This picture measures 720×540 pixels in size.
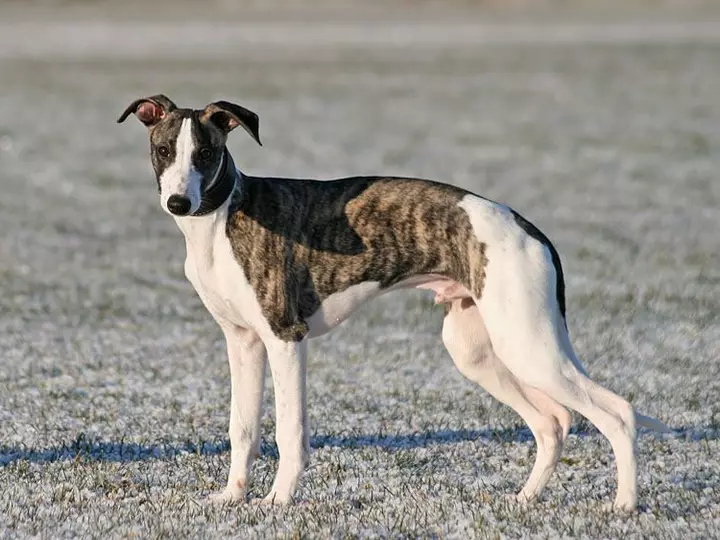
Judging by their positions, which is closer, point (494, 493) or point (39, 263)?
point (494, 493)

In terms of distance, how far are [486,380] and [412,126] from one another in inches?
888

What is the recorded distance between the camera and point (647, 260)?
16469mm

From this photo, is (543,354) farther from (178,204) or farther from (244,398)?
(178,204)

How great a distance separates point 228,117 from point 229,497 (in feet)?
6.68

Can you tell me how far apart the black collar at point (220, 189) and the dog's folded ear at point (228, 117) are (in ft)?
0.48

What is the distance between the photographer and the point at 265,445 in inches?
345

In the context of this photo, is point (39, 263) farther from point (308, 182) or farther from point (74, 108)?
point (74, 108)

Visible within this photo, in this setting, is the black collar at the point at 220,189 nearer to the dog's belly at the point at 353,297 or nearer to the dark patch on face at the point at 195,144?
the dark patch on face at the point at 195,144

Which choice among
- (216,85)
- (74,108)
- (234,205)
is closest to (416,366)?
(234,205)

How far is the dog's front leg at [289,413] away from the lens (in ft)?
23.2

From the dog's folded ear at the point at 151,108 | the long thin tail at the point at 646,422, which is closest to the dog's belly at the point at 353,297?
the long thin tail at the point at 646,422

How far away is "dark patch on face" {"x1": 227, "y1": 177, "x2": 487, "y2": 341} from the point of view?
7.08m

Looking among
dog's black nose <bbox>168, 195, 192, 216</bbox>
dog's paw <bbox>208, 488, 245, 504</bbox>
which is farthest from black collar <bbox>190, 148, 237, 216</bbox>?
dog's paw <bbox>208, 488, 245, 504</bbox>

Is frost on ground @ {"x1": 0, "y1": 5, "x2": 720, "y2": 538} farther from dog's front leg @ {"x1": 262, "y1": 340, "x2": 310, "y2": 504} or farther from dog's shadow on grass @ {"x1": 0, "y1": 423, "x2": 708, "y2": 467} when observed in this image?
dog's front leg @ {"x1": 262, "y1": 340, "x2": 310, "y2": 504}
